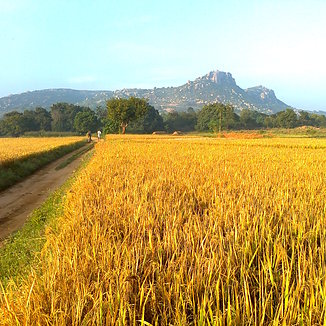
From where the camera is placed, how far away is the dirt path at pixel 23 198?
7.70 m

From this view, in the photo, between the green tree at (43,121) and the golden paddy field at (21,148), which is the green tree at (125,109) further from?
the green tree at (43,121)

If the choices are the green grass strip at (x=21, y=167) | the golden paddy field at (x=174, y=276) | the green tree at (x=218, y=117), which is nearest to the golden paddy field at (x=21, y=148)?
the green grass strip at (x=21, y=167)

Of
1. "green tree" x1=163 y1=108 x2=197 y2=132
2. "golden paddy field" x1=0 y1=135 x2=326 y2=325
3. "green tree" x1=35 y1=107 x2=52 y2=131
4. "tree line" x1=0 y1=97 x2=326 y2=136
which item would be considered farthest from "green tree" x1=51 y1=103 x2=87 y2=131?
"golden paddy field" x1=0 y1=135 x2=326 y2=325

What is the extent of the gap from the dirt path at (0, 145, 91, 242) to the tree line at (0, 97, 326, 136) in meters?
51.7

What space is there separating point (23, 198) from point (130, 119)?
58.3 metres

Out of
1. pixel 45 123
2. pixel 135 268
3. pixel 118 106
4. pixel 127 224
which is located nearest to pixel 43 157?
pixel 127 224

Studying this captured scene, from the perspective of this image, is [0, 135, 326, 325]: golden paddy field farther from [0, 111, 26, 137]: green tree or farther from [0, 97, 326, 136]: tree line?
[0, 111, 26, 137]: green tree

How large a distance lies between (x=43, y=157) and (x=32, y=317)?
20858 mm

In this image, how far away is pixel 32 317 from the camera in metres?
1.83

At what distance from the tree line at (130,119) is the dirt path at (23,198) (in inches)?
2034

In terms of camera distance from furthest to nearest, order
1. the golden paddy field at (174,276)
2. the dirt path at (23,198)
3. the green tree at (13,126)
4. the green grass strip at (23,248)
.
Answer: the green tree at (13,126)
the dirt path at (23,198)
the green grass strip at (23,248)
the golden paddy field at (174,276)

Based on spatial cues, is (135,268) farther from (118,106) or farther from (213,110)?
(213,110)

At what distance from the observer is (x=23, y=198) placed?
10.6 m

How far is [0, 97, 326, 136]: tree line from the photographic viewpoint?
6731cm
